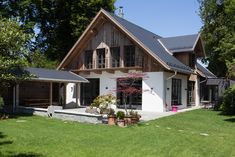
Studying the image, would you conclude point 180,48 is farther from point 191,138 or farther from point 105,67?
point 191,138

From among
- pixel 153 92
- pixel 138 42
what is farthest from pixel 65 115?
pixel 138 42

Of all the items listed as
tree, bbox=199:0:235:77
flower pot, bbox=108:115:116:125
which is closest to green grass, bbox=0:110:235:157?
flower pot, bbox=108:115:116:125

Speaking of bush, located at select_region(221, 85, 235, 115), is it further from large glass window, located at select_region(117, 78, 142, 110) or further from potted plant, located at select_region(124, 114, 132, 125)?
potted plant, located at select_region(124, 114, 132, 125)

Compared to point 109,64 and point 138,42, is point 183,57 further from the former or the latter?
point 109,64

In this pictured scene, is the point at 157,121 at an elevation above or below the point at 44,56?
below

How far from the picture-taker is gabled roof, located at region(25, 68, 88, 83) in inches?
1033

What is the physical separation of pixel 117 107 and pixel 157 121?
943 cm

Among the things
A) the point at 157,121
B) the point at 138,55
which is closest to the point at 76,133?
the point at 157,121

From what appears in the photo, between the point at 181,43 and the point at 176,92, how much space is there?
5009 millimetres

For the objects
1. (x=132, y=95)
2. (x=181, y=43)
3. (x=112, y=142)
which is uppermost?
(x=181, y=43)

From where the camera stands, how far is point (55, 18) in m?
43.5

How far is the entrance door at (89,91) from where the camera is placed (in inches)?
1186

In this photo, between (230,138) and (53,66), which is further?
(53,66)

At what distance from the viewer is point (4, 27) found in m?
19.3
